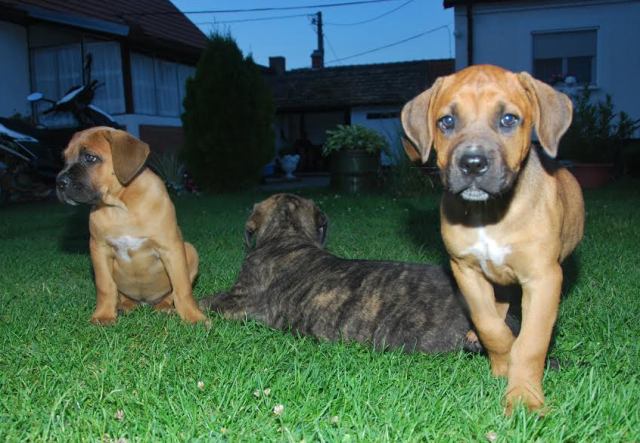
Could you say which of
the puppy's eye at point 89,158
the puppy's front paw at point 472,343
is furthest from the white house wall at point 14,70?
the puppy's front paw at point 472,343

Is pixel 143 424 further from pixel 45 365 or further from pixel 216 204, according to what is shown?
pixel 216 204

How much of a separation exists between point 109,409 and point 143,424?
0.30 meters

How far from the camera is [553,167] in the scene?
158 inches

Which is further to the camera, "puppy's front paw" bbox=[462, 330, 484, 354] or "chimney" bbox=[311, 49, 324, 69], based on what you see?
"chimney" bbox=[311, 49, 324, 69]

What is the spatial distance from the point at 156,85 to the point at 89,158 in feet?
69.1

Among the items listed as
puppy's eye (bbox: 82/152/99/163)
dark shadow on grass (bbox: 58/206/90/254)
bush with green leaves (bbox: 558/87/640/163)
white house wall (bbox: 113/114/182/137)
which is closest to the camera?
puppy's eye (bbox: 82/152/99/163)

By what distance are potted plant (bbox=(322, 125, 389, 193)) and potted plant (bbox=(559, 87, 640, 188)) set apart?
4.91 meters

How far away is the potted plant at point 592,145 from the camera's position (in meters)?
16.3

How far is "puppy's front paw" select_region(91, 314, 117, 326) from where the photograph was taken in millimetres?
5127

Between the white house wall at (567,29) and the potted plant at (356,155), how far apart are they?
557 cm

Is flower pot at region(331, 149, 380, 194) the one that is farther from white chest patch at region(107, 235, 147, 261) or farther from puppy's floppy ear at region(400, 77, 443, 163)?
puppy's floppy ear at region(400, 77, 443, 163)

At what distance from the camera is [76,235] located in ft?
35.2

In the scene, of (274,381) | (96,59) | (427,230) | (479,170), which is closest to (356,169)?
(427,230)

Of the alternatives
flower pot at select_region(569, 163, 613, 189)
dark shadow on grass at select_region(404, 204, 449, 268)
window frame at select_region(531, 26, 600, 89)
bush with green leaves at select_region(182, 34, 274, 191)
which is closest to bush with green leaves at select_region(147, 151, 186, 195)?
bush with green leaves at select_region(182, 34, 274, 191)
